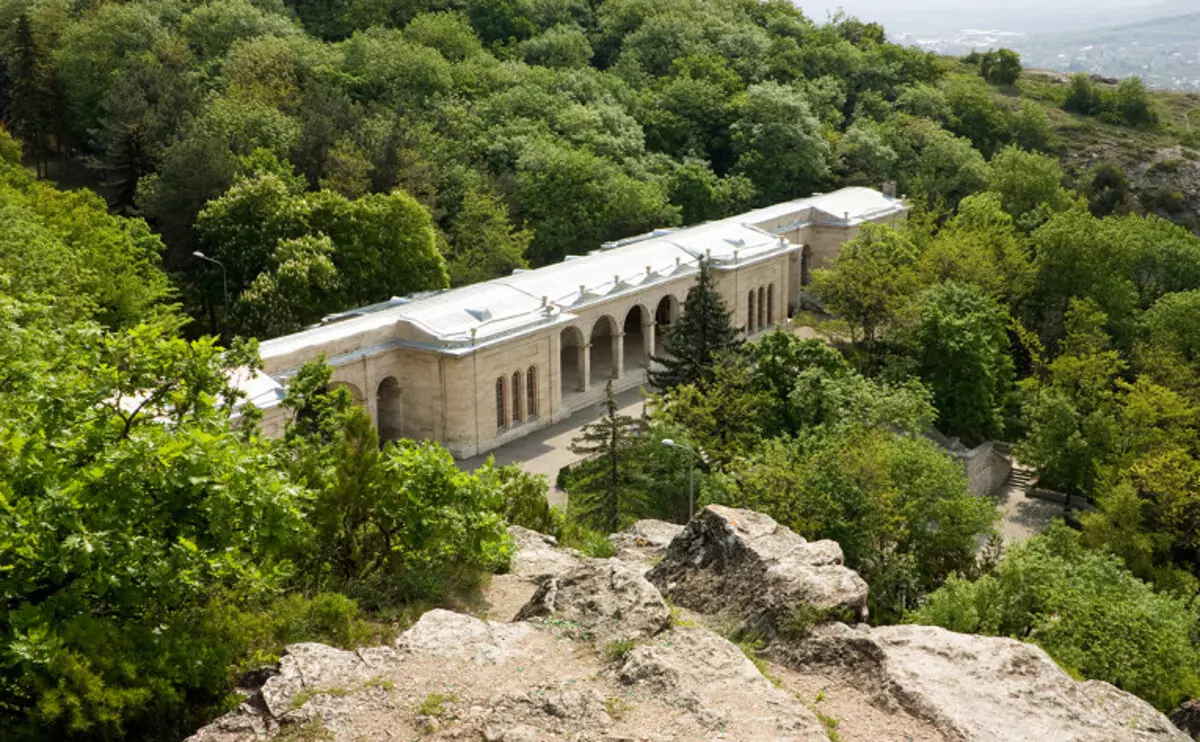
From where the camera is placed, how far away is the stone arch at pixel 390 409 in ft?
150

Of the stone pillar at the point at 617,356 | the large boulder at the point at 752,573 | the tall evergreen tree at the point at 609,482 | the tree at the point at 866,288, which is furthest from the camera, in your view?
the stone pillar at the point at 617,356

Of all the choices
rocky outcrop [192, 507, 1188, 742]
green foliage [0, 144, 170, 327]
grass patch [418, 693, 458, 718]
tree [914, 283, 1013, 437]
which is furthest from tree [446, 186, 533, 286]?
grass patch [418, 693, 458, 718]

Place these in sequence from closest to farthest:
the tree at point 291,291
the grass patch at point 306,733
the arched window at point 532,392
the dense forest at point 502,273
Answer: the grass patch at point 306,733 → the dense forest at point 502,273 → the tree at point 291,291 → the arched window at point 532,392

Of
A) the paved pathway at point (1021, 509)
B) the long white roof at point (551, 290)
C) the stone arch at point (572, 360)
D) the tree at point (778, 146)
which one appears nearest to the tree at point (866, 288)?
the long white roof at point (551, 290)

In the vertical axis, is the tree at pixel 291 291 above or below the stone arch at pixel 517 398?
above

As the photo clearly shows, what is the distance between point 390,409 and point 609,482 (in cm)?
1297

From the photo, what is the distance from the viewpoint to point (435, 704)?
14312 millimetres

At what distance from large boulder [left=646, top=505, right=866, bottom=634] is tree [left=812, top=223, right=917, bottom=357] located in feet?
113

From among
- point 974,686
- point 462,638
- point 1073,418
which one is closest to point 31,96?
point 1073,418

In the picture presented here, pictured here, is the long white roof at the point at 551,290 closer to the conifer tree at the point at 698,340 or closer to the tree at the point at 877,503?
the conifer tree at the point at 698,340

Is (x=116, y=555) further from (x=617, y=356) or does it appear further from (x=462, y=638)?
(x=617, y=356)

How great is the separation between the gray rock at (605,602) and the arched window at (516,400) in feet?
96.5

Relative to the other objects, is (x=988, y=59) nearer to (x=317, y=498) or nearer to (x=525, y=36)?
(x=525, y=36)

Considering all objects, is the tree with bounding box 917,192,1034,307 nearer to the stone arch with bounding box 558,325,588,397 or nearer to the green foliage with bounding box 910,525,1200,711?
the stone arch with bounding box 558,325,588,397
